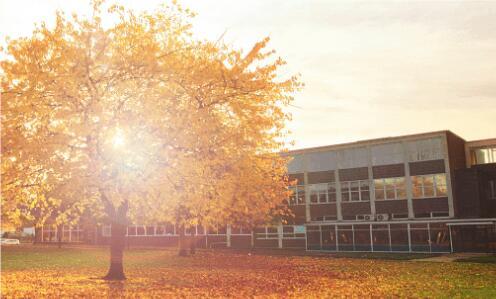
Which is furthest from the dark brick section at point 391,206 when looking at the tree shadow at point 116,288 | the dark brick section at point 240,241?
the tree shadow at point 116,288

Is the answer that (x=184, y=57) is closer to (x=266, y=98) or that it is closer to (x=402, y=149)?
(x=266, y=98)

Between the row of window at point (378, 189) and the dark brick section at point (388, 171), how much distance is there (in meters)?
0.40

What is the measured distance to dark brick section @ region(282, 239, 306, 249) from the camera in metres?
52.6

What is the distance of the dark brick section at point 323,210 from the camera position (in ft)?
168

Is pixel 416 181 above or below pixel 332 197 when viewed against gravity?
above

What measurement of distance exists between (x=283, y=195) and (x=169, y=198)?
423cm

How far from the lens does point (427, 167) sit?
45438 millimetres

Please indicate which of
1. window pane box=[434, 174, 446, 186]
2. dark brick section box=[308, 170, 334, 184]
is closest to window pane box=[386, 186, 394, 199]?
window pane box=[434, 174, 446, 186]

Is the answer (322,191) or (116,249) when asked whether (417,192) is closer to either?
(322,191)

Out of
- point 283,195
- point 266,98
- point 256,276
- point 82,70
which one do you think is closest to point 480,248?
point 256,276

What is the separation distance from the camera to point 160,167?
14492mm

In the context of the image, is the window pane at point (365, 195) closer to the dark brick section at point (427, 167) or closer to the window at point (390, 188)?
the window at point (390, 188)

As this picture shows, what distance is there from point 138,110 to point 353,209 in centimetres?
3856

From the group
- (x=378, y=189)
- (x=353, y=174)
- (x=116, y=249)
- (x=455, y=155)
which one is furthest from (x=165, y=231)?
(x=116, y=249)
